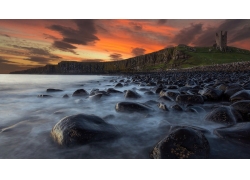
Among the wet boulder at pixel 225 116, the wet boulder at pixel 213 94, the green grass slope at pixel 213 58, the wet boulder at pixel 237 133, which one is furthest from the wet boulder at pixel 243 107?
the green grass slope at pixel 213 58

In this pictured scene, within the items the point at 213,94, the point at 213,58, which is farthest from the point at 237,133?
the point at 213,58

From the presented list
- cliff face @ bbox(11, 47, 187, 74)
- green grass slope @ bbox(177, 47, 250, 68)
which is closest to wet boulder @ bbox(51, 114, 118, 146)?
green grass slope @ bbox(177, 47, 250, 68)

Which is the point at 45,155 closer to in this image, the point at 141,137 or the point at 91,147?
the point at 91,147

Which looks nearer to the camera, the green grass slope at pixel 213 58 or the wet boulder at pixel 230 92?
the wet boulder at pixel 230 92

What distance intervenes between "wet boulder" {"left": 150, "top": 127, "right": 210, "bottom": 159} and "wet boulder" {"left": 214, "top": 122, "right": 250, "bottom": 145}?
2.13 feet

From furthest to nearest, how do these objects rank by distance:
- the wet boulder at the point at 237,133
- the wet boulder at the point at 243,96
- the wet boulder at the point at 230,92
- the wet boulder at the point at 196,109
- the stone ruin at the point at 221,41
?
the stone ruin at the point at 221,41, the wet boulder at the point at 230,92, the wet boulder at the point at 243,96, the wet boulder at the point at 196,109, the wet boulder at the point at 237,133

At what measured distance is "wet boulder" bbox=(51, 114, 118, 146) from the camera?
258 centimetres

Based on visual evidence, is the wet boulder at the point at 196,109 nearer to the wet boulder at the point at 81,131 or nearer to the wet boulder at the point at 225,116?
the wet boulder at the point at 225,116

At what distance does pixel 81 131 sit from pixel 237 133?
248 centimetres

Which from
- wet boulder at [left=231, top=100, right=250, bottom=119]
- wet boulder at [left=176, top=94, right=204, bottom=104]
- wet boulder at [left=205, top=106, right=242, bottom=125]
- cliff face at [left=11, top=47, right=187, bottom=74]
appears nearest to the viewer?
wet boulder at [left=205, top=106, right=242, bottom=125]

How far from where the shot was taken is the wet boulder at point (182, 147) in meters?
2.09

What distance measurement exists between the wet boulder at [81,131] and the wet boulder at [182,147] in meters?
0.94

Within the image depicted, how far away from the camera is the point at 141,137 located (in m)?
2.89

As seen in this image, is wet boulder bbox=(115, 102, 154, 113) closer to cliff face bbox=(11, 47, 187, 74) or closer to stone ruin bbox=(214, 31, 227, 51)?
stone ruin bbox=(214, 31, 227, 51)
